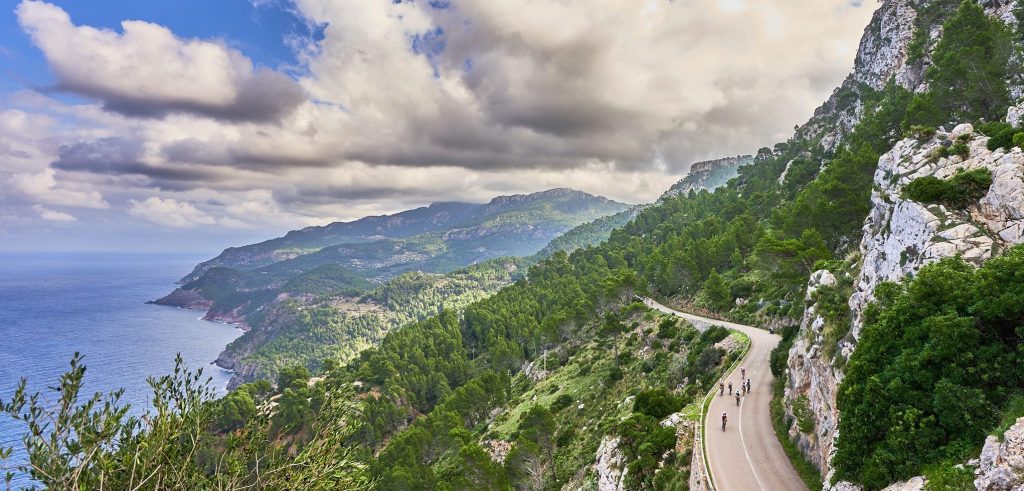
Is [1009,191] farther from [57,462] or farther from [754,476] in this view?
[57,462]

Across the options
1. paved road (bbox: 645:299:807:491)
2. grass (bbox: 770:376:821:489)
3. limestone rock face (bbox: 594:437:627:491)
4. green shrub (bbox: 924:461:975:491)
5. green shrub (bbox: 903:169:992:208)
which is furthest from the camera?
limestone rock face (bbox: 594:437:627:491)

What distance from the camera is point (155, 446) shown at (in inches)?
642

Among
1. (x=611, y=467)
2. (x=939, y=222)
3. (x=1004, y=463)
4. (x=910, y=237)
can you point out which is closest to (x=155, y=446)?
(x=1004, y=463)

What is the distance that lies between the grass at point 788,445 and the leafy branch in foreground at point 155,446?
23.5m

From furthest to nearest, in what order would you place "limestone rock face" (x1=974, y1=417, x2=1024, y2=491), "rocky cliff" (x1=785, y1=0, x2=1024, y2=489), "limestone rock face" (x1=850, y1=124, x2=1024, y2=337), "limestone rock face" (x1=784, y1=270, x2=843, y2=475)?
"limestone rock face" (x1=784, y1=270, x2=843, y2=475) < "rocky cliff" (x1=785, y1=0, x2=1024, y2=489) < "limestone rock face" (x1=850, y1=124, x2=1024, y2=337) < "limestone rock face" (x1=974, y1=417, x2=1024, y2=491)

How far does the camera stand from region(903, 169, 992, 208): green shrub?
2512 centimetres

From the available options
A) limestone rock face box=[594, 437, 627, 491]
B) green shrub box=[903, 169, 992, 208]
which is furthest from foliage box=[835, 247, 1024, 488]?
limestone rock face box=[594, 437, 627, 491]

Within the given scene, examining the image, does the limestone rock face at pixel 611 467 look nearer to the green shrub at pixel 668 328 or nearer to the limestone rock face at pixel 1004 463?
the limestone rock face at pixel 1004 463

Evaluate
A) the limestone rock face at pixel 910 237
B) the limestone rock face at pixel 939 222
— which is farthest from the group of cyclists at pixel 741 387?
the limestone rock face at pixel 939 222

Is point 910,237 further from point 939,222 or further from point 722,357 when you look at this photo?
point 722,357

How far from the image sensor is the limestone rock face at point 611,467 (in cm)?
3234

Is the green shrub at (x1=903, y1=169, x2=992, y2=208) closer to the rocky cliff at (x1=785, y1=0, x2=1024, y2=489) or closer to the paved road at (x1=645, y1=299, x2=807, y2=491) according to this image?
the rocky cliff at (x1=785, y1=0, x2=1024, y2=489)

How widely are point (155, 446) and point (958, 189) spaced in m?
40.5

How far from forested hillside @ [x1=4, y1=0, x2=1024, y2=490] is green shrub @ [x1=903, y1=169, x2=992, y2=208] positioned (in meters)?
0.10
